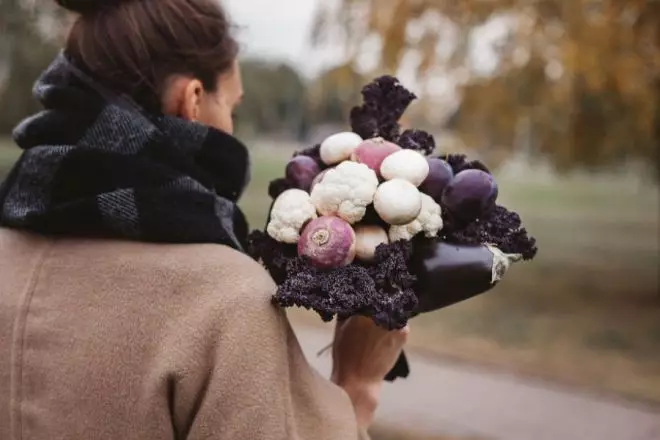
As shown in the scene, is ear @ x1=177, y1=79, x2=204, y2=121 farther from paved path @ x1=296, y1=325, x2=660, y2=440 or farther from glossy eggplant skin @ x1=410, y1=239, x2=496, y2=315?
paved path @ x1=296, y1=325, x2=660, y2=440

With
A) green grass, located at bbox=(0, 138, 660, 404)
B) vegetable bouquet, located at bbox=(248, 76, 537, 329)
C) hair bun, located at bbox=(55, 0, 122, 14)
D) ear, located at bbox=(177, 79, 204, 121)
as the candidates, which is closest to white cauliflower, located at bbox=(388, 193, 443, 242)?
vegetable bouquet, located at bbox=(248, 76, 537, 329)

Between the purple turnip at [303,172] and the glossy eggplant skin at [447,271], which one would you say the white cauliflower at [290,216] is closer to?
the purple turnip at [303,172]

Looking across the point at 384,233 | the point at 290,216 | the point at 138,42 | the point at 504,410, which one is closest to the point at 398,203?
the point at 384,233

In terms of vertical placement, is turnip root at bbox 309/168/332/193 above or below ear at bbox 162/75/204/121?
below

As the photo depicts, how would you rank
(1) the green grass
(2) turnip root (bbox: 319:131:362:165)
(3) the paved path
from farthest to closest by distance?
1. (1) the green grass
2. (3) the paved path
3. (2) turnip root (bbox: 319:131:362:165)

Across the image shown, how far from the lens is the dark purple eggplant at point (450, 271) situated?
132 centimetres

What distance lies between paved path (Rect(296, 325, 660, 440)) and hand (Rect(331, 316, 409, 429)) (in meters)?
4.17

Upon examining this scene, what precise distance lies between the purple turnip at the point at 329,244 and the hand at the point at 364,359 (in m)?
0.25

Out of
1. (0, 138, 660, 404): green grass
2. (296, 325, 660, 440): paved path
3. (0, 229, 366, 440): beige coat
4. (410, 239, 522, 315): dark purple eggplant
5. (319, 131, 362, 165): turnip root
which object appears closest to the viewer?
(0, 229, 366, 440): beige coat

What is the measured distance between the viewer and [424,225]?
4.35 ft

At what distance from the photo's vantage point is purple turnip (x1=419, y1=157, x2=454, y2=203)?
1.38m

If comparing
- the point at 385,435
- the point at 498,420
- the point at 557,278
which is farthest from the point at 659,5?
the point at 557,278

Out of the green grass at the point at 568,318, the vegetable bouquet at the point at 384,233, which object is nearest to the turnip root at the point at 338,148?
the vegetable bouquet at the point at 384,233

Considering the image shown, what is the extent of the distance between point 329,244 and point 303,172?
21 centimetres
